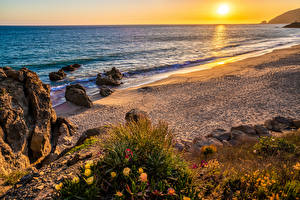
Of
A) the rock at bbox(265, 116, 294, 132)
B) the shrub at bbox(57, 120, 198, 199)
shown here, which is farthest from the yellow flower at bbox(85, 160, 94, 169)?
the rock at bbox(265, 116, 294, 132)

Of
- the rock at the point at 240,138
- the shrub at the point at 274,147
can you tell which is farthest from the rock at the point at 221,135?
the shrub at the point at 274,147

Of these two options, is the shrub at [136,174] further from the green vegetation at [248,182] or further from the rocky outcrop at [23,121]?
the rocky outcrop at [23,121]

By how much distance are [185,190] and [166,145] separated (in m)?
0.82

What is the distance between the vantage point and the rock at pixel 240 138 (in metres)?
7.13

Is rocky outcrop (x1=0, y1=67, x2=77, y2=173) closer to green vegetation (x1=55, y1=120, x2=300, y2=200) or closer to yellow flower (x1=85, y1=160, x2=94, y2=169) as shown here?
yellow flower (x1=85, y1=160, x2=94, y2=169)

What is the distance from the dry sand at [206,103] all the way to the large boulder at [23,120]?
10.9 ft

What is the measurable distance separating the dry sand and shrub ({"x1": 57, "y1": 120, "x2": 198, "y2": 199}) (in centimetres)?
644

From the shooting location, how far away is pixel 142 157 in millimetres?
3096

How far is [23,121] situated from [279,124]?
39.1 ft

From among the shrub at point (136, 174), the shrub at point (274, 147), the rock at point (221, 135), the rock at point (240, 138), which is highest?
the shrub at point (136, 174)

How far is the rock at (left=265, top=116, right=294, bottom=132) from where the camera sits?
8.45 meters

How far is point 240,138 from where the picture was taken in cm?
736

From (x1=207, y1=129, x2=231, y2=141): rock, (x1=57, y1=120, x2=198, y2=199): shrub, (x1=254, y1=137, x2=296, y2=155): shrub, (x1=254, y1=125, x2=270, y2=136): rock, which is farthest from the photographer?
(x1=207, y1=129, x2=231, y2=141): rock

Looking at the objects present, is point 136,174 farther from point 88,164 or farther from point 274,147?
point 274,147
